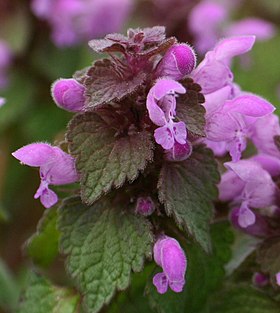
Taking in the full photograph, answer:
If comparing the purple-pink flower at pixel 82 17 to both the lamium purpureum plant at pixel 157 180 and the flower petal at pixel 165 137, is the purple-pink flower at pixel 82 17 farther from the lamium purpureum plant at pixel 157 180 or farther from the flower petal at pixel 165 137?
the flower petal at pixel 165 137

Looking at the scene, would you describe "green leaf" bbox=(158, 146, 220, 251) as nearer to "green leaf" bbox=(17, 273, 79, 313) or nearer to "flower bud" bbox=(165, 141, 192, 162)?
"flower bud" bbox=(165, 141, 192, 162)

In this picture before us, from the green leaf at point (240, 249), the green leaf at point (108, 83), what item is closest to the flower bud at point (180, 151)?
the green leaf at point (108, 83)

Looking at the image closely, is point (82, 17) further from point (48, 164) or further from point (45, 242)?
point (48, 164)

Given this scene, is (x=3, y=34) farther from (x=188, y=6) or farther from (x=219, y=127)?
(x=219, y=127)

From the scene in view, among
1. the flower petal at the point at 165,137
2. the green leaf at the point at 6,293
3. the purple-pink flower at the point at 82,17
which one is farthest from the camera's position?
the purple-pink flower at the point at 82,17

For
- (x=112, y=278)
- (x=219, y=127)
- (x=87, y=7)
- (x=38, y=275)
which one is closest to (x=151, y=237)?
(x=112, y=278)
